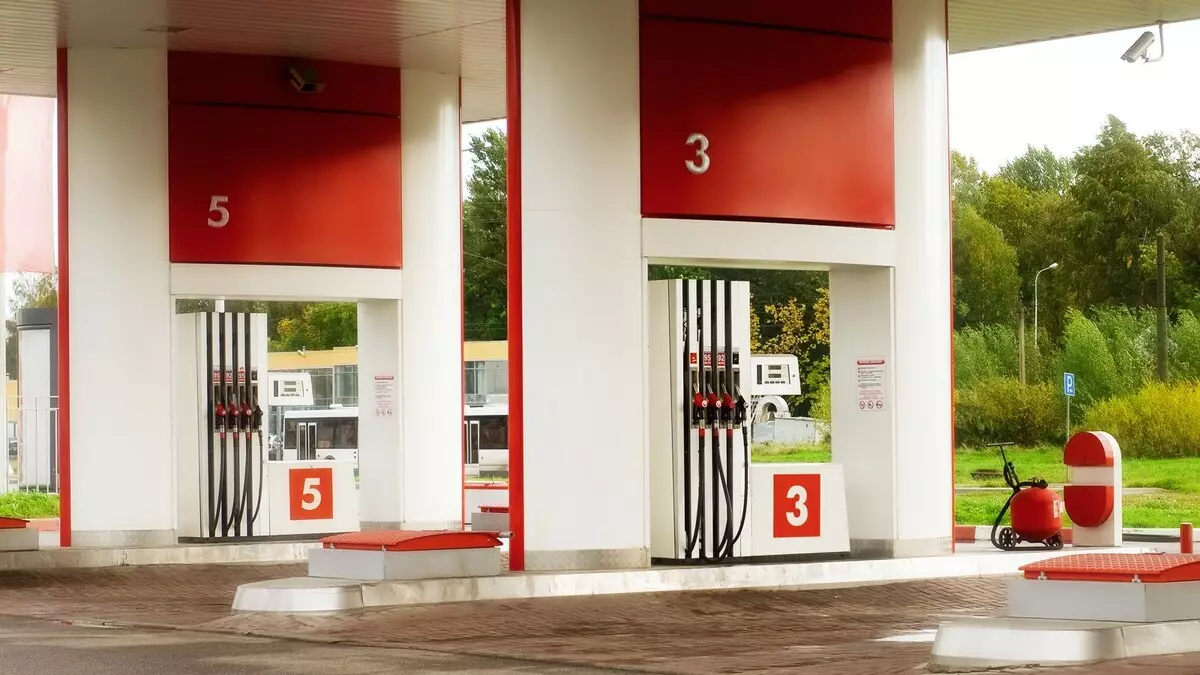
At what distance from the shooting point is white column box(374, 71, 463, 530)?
19812mm

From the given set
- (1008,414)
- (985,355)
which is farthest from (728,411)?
(985,355)

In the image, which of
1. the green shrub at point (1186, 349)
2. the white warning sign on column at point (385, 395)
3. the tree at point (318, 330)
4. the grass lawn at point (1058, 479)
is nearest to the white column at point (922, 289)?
the white warning sign on column at point (385, 395)

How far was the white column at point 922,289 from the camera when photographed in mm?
15406

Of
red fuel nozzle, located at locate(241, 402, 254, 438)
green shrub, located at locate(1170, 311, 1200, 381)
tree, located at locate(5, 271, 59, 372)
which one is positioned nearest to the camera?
red fuel nozzle, located at locate(241, 402, 254, 438)

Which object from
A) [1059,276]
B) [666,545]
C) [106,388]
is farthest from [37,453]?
[1059,276]

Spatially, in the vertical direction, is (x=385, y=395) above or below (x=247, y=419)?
above

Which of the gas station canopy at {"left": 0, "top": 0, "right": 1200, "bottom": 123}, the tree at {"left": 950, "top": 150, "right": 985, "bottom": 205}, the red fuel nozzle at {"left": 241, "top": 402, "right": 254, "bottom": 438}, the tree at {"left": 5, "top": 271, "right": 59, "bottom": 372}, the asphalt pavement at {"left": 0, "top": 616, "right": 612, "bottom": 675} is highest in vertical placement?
the tree at {"left": 950, "top": 150, "right": 985, "bottom": 205}

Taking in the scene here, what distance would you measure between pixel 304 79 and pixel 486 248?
36.4 m

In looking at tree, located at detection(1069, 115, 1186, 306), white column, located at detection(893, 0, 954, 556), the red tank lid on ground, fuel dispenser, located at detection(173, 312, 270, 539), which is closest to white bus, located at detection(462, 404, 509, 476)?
tree, located at detection(1069, 115, 1186, 306)

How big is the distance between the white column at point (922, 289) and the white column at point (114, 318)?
728 cm

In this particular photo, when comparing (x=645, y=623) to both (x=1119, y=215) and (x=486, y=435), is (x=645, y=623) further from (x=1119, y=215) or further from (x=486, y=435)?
(x=486, y=435)

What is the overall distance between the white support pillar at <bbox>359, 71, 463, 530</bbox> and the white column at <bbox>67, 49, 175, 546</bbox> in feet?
8.04

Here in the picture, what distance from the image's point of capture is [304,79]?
18859 mm

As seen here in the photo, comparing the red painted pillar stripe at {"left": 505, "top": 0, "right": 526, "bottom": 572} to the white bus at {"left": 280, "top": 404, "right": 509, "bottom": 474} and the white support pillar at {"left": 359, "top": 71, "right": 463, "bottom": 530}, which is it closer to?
the white support pillar at {"left": 359, "top": 71, "right": 463, "bottom": 530}
